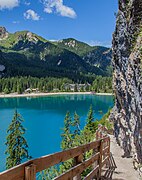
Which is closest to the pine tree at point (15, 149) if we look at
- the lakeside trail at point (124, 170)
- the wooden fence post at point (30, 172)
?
the lakeside trail at point (124, 170)

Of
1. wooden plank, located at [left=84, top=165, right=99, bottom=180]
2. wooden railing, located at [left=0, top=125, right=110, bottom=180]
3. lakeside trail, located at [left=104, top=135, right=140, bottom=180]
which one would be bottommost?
lakeside trail, located at [left=104, top=135, right=140, bottom=180]

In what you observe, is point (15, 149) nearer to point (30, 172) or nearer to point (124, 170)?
point (124, 170)

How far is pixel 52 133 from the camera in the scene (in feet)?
149

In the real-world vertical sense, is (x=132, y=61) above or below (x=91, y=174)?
above

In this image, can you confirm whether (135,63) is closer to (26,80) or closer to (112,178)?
(112,178)

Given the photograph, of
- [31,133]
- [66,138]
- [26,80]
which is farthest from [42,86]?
[66,138]

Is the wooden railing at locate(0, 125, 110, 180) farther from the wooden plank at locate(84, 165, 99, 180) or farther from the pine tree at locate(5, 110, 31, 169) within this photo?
Answer: the pine tree at locate(5, 110, 31, 169)

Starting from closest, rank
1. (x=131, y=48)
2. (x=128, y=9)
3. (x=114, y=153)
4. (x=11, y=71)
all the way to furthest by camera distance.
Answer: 1. (x=131, y=48)
2. (x=128, y=9)
3. (x=114, y=153)
4. (x=11, y=71)

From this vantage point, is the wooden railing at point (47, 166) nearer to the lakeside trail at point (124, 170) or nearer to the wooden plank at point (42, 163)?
the wooden plank at point (42, 163)

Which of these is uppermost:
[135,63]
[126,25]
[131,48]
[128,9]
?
[128,9]

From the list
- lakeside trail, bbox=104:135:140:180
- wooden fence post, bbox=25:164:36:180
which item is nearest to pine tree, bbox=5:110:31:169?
lakeside trail, bbox=104:135:140:180

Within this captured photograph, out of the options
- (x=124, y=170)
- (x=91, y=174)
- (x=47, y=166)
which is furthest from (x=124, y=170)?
(x=47, y=166)

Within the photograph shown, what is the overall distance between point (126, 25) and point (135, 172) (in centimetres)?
559

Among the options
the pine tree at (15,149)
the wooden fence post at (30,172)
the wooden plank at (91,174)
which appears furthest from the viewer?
the pine tree at (15,149)
